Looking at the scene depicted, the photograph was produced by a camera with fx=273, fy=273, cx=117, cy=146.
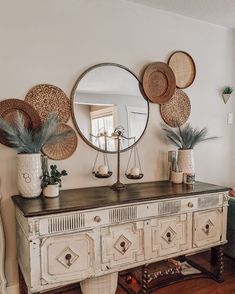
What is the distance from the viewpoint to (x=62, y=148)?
2.22 meters

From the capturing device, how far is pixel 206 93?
293 centimetres

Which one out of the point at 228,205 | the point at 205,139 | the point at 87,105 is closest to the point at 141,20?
the point at 87,105

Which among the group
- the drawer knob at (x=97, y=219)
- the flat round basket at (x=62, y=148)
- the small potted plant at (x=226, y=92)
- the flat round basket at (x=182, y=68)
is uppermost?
the flat round basket at (x=182, y=68)

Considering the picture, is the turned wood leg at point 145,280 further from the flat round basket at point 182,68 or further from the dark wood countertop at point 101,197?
the flat round basket at point 182,68

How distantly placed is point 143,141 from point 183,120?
525 mm

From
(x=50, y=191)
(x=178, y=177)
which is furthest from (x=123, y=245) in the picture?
(x=178, y=177)

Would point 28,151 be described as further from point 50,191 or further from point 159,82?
point 159,82

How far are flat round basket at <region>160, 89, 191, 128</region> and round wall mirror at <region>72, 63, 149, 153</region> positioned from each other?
222 mm

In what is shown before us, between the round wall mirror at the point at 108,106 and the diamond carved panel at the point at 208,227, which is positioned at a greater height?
the round wall mirror at the point at 108,106

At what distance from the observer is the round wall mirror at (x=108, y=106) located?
7.50 feet

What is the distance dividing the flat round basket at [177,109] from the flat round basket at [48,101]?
960mm

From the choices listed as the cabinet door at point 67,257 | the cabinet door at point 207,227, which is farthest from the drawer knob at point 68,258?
the cabinet door at point 207,227

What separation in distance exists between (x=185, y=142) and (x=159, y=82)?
2.05ft

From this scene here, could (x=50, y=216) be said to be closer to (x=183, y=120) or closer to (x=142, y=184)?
(x=142, y=184)
